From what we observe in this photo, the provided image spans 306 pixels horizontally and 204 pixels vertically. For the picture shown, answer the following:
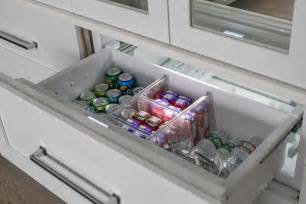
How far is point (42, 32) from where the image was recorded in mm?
1288

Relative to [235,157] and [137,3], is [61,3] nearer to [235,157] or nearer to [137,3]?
[137,3]

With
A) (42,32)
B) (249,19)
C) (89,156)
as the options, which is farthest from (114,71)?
(249,19)

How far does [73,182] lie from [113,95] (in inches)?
10.0

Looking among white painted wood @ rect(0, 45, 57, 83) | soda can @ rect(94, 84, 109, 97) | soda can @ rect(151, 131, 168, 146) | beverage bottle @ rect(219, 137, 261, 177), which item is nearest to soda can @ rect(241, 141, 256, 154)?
beverage bottle @ rect(219, 137, 261, 177)

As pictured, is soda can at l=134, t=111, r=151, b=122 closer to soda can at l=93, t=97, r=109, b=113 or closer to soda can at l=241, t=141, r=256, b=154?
soda can at l=93, t=97, r=109, b=113

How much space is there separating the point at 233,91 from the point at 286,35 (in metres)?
0.32

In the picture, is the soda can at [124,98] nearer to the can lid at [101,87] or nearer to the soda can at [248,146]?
the can lid at [101,87]

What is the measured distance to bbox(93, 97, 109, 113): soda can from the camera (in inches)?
43.4

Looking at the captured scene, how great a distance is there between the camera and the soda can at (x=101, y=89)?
1153 millimetres

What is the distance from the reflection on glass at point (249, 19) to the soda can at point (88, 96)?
0.42m

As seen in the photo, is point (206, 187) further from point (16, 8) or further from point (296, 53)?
point (16, 8)

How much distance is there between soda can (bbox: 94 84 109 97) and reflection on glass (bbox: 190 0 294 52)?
401 millimetres

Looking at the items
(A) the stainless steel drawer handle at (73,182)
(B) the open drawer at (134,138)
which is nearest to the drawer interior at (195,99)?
(B) the open drawer at (134,138)

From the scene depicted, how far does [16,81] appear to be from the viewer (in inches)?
38.9
